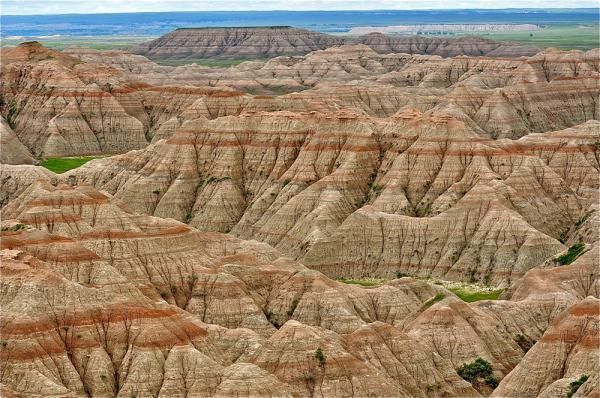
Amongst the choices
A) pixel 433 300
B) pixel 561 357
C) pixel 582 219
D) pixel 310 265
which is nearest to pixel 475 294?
pixel 310 265

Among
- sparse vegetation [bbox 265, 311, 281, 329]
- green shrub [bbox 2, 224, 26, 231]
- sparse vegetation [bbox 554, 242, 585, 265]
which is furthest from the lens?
sparse vegetation [bbox 554, 242, 585, 265]

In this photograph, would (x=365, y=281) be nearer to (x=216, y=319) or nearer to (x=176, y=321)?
(x=216, y=319)

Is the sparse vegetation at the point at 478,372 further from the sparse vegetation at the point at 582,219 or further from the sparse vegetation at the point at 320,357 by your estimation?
the sparse vegetation at the point at 582,219

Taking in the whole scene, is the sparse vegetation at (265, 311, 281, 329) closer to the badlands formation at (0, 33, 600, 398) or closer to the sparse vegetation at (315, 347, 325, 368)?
the badlands formation at (0, 33, 600, 398)

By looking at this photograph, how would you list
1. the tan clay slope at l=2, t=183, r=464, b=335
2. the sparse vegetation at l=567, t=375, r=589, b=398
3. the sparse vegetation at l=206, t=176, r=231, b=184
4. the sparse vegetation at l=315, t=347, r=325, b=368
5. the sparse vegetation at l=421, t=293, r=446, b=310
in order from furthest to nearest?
the sparse vegetation at l=206, t=176, r=231, b=184 → the sparse vegetation at l=421, t=293, r=446, b=310 → the tan clay slope at l=2, t=183, r=464, b=335 → the sparse vegetation at l=315, t=347, r=325, b=368 → the sparse vegetation at l=567, t=375, r=589, b=398

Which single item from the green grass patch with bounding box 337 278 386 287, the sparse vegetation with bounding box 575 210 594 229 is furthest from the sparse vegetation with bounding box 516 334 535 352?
the sparse vegetation with bounding box 575 210 594 229

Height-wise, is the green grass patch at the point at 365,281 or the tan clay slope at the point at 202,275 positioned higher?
the tan clay slope at the point at 202,275

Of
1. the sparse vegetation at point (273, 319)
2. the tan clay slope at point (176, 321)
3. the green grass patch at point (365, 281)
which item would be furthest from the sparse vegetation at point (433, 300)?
the green grass patch at point (365, 281)
